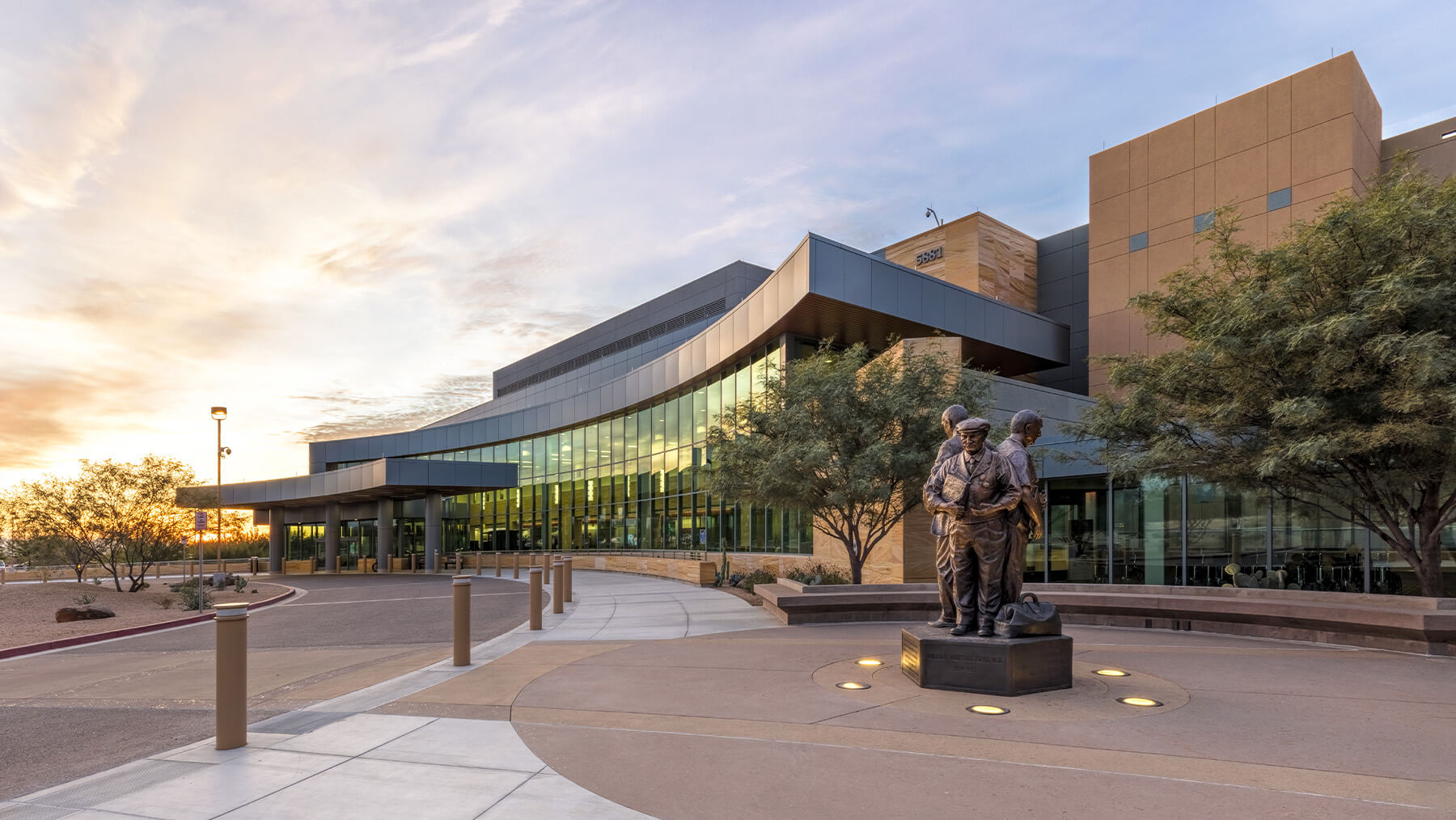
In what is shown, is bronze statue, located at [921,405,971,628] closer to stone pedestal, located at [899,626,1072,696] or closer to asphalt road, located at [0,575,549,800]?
stone pedestal, located at [899,626,1072,696]

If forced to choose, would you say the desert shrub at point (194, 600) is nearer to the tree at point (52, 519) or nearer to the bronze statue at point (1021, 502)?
the tree at point (52, 519)

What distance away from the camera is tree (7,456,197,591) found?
91.9ft

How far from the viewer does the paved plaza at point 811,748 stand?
16.1 feet

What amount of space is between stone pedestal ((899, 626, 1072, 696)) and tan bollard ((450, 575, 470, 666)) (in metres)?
5.51

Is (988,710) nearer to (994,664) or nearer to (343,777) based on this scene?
(994,664)

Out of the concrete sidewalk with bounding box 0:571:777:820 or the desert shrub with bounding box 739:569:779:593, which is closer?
the concrete sidewalk with bounding box 0:571:777:820

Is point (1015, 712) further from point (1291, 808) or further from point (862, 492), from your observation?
point (862, 492)

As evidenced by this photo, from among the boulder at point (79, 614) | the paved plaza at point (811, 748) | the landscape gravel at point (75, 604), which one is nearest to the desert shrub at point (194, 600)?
the landscape gravel at point (75, 604)

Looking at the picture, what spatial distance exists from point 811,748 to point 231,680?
453 cm

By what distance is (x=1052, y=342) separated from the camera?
96.4ft

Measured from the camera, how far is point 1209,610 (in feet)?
41.2

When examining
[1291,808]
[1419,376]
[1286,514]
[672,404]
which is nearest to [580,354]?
[672,404]

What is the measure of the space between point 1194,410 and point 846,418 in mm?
6026

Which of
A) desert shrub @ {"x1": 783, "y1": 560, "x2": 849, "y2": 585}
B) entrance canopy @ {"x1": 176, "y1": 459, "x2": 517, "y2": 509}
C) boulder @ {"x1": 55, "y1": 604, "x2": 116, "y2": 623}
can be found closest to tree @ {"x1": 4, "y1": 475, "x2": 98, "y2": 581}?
entrance canopy @ {"x1": 176, "y1": 459, "x2": 517, "y2": 509}
